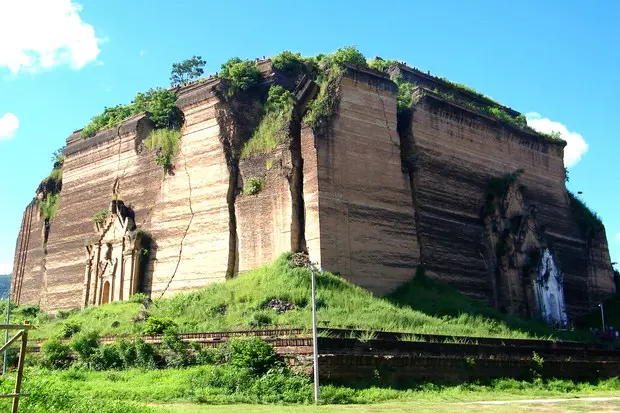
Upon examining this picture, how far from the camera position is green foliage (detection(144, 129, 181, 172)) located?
3080 centimetres

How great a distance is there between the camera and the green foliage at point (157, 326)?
829 inches

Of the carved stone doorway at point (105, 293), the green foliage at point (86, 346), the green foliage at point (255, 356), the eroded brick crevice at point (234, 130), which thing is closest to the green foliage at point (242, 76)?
the eroded brick crevice at point (234, 130)

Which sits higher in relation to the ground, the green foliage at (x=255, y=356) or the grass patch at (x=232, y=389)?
the green foliage at (x=255, y=356)

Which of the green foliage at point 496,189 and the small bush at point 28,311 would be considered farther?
the small bush at point 28,311

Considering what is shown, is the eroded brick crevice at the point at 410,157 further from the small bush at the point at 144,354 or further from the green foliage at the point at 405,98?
the small bush at the point at 144,354

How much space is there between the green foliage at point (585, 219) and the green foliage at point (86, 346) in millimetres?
28052

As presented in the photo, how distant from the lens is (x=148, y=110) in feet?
110

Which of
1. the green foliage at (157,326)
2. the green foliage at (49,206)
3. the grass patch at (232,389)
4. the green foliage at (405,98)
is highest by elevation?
the green foliage at (405,98)

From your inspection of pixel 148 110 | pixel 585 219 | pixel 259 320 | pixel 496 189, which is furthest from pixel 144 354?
pixel 585 219

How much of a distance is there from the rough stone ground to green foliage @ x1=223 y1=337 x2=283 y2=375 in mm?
2150

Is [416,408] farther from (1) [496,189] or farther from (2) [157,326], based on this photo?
(1) [496,189]

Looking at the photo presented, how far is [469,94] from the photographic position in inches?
1513

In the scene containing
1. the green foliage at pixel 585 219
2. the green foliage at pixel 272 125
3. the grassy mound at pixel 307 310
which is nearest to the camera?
the grassy mound at pixel 307 310

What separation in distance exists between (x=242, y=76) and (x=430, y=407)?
19750 millimetres
